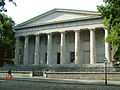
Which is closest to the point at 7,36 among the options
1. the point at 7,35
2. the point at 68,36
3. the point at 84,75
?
the point at 7,35

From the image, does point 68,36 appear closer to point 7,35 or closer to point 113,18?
point 7,35

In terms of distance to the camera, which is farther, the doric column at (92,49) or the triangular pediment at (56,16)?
the triangular pediment at (56,16)

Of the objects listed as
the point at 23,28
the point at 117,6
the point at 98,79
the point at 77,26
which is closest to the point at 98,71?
the point at 98,79

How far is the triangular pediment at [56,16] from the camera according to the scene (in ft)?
146

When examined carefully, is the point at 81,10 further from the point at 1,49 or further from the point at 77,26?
the point at 1,49

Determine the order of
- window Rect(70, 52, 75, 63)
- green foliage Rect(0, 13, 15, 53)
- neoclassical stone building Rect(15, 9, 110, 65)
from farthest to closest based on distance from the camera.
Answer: green foliage Rect(0, 13, 15, 53) < window Rect(70, 52, 75, 63) < neoclassical stone building Rect(15, 9, 110, 65)

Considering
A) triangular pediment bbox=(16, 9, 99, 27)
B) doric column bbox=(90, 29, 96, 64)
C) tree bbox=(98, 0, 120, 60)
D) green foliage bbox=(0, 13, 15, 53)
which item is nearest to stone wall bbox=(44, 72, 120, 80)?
tree bbox=(98, 0, 120, 60)

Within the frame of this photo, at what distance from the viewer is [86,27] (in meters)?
43.5

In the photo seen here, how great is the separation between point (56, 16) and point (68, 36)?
6.12 m

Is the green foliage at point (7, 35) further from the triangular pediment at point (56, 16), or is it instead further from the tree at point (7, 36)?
the triangular pediment at point (56, 16)

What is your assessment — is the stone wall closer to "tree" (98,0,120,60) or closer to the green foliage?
"tree" (98,0,120,60)

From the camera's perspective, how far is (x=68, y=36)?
50.3 m

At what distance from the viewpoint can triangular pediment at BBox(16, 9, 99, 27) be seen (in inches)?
1752

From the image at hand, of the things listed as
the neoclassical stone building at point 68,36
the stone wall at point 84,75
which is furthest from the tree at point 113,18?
the neoclassical stone building at point 68,36
